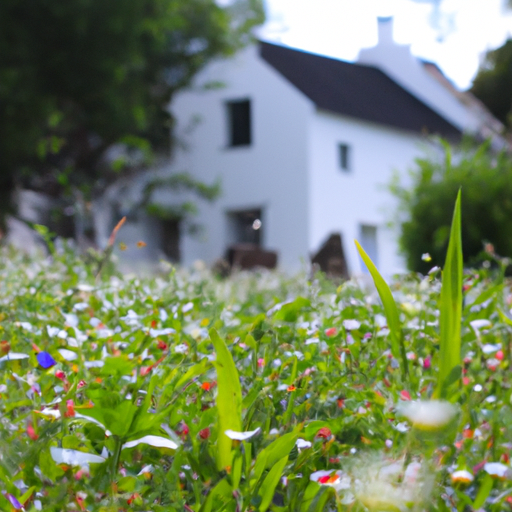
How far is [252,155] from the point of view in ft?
67.5

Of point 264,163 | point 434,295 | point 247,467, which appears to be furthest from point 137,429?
point 264,163

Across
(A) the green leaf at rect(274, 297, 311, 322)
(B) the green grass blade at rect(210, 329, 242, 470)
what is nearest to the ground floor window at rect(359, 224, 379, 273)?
(A) the green leaf at rect(274, 297, 311, 322)

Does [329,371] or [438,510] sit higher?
[329,371]

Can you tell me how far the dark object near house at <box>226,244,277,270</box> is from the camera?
12.1m

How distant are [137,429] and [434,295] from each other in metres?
1.28

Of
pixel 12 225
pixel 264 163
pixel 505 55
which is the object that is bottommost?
pixel 12 225

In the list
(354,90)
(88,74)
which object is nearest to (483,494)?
(88,74)

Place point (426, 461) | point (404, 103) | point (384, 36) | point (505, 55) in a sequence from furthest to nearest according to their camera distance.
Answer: point (505, 55) < point (384, 36) < point (404, 103) < point (426, 461)

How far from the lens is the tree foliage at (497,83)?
101ft

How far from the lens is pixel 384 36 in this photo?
27109mm

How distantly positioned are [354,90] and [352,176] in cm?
361

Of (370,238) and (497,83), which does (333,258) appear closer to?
(370,238)

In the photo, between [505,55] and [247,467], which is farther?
[505,55]

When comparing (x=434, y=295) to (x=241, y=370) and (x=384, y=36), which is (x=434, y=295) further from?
(x=384, y=36)
